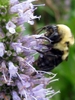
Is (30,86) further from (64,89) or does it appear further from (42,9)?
(42,9)

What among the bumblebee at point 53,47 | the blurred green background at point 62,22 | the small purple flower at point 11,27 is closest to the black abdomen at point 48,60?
the bumblebee at point 53,47

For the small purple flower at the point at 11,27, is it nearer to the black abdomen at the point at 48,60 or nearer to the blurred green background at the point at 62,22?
the black abdomen at the point at 48,60

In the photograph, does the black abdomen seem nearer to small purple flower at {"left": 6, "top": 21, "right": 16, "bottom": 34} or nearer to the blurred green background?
small purple flower at {"left": 6, "top": 21, "right": 16, "bottom": 34}

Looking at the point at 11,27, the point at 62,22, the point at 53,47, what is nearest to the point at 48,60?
the point at 53,47

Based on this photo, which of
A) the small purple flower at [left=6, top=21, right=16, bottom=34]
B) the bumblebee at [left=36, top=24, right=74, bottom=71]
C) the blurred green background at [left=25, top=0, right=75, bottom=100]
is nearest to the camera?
the small purple flower at [left=6, top=21, right=16, bottom=34]

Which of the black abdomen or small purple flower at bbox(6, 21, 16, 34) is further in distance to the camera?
the black abdomen

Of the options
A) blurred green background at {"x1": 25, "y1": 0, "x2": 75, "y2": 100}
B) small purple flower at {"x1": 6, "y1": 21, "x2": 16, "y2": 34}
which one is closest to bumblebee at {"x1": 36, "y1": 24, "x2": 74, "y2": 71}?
small purple flower at {"x1": 6, "y1": 21, "x2": 16, "y2": 34}

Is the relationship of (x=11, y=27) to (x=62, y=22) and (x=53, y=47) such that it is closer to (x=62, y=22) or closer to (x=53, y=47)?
(x=53, y=47)
